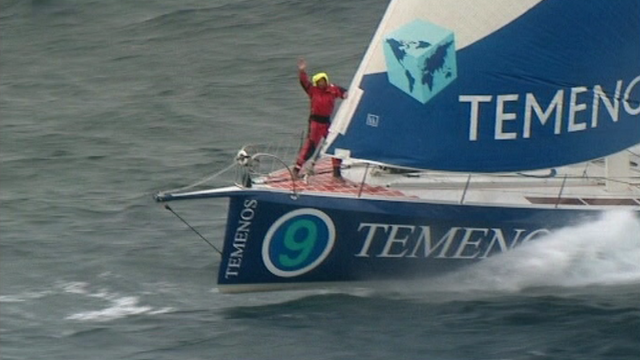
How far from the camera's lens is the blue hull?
18.3 m

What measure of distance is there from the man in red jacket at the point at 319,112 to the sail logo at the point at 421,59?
87 centimetres

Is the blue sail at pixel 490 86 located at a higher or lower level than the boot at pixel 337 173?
higher

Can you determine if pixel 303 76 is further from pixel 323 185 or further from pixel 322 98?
pixel 323 185

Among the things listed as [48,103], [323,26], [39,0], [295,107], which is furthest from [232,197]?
[39,0]

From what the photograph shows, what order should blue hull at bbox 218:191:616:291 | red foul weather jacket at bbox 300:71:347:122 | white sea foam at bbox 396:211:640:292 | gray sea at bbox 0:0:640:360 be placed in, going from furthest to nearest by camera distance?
red foul weather jacket at bbox 300:71:347:122 → white sea foam at bbox 396:211:640:292 → blue hull at bbox 218:191:616:291 → gray sea at bbox 0:0:640:360

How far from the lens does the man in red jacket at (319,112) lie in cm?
1898

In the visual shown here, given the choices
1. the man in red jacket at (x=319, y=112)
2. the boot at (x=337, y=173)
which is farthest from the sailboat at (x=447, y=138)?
the man in red jacket at (x=319, y=112)

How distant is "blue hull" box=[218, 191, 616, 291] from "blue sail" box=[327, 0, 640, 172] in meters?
0.51

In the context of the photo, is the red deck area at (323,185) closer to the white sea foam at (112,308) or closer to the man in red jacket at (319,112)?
the man in red jacket at (319,112)

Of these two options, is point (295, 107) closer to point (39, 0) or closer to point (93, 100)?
point (93, 100)

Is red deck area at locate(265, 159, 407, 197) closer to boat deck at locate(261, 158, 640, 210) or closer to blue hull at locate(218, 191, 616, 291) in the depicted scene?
boat deck at locate(261, 158, 640, 210)

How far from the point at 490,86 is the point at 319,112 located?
1.78 meters

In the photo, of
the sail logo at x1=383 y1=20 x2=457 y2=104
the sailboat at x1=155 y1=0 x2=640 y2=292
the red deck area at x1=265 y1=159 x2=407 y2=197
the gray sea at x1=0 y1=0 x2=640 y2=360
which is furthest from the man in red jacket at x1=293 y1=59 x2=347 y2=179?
the gray sea at x1=0 y1=0 x2=640 y2=360

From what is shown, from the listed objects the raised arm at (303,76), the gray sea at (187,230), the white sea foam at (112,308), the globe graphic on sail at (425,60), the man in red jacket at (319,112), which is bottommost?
the white sea foam at (112,308)
